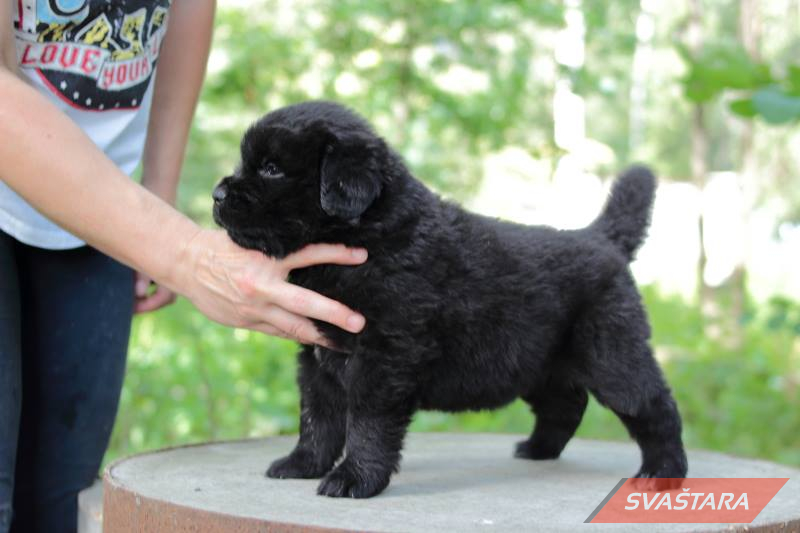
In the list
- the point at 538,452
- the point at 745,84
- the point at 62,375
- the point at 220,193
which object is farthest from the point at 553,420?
the point at 745,84

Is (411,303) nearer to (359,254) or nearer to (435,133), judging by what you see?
(359,254)

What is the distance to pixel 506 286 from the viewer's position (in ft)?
7.50

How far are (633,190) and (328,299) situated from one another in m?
1.08

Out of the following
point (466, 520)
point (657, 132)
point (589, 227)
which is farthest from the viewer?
point (657, 132)

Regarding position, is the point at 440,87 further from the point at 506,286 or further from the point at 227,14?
the point at 506,286

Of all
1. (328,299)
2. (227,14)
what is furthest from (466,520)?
(227,14)

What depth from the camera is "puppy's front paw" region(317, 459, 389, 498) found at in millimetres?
2072

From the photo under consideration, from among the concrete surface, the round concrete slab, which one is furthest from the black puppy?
the concrete surface

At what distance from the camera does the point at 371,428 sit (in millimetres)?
2111

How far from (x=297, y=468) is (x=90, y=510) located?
646 millimetres

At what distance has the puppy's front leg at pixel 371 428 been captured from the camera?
2092 millimetres

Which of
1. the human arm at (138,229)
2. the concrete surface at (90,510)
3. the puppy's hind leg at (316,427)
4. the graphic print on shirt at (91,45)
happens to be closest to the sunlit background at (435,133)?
the concrete surface at (90,510)

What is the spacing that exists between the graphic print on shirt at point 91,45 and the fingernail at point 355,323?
1.09 metres

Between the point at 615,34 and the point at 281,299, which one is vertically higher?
the point at 615,34
